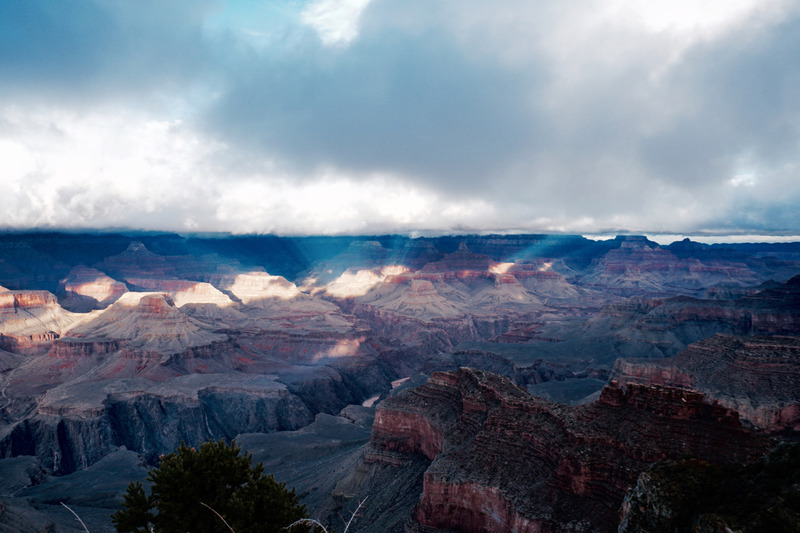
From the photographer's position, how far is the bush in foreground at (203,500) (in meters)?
23.6

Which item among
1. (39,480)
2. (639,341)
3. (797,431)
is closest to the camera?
(797,431)

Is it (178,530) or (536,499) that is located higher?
(178,530)

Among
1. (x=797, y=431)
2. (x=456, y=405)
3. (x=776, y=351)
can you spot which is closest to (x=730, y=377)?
(x=776, y=351)

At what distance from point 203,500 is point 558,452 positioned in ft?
82.3

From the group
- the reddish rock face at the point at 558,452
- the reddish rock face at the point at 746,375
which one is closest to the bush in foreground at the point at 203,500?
the reddish rock face at the point at 558,452

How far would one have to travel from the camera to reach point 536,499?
32.9m

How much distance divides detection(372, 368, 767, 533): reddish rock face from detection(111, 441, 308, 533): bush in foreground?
649 inches

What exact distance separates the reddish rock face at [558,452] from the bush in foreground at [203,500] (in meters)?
16.5

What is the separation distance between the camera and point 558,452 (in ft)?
114

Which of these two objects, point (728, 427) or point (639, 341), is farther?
point (639, 341)

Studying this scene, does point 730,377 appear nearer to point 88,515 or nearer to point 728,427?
point 728,427

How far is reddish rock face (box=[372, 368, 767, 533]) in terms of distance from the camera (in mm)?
29469

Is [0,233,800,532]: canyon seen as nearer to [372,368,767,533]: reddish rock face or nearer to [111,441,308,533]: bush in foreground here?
[372,368,767,533]: reddish rock face

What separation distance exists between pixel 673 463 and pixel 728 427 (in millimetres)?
17553
